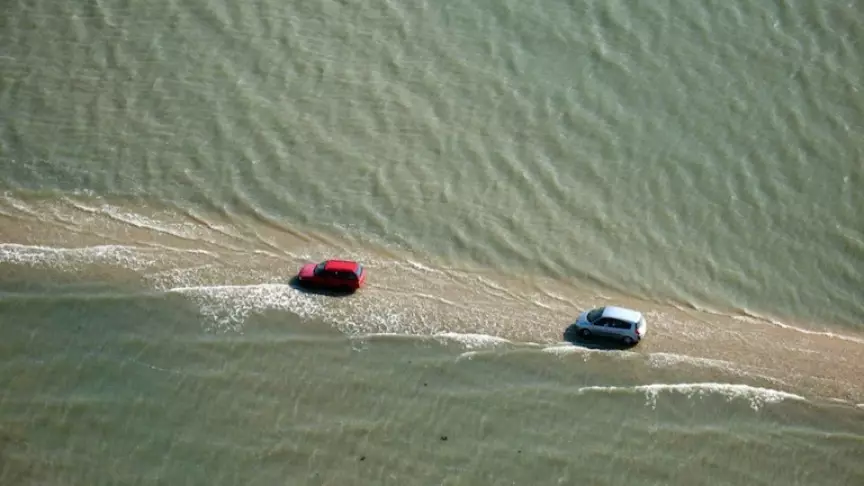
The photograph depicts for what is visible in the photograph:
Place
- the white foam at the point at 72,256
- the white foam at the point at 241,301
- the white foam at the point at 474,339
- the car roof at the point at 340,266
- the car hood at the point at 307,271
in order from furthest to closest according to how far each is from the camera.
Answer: the white foam at the point at 72,256 → the car hood at the point at 307,271 → the car roof at the point at 340,266 → the white foam at the point at 241,301 → the white foam at the point at 474,339

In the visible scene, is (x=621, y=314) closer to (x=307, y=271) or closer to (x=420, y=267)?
(x=420, y=267)

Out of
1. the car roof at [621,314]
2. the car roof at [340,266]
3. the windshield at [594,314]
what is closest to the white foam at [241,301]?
the car roof at [340,266]

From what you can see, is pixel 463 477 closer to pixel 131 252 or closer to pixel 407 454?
pixel 407 454

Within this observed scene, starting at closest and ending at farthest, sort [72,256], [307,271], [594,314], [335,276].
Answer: [594,314] < [335,276] < [307,271] < [72,256]

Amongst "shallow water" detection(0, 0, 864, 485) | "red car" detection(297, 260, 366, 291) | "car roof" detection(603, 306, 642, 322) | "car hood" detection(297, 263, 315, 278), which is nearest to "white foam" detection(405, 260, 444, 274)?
"shallow water" detection(0, 0, 864, 485)

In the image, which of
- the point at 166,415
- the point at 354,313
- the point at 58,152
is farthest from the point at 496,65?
the point at 166,415

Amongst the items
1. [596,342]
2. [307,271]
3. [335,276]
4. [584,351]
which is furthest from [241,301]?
[596,342]

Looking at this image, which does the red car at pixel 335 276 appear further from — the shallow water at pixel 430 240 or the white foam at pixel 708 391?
the white foam at pixel 708 391
